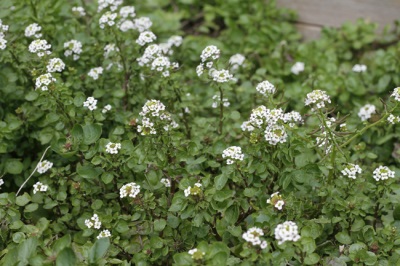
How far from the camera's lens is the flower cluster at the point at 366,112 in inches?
124

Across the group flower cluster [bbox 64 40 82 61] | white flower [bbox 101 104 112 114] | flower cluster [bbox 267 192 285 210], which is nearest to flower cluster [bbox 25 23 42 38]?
flower cluster [bbox 64 40 82 61]

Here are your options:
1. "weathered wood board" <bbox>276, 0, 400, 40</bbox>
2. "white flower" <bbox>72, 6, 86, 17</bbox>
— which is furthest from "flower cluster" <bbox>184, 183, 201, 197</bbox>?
"weathered wood board" <bbox>276, 0, 400, 40</bbox>

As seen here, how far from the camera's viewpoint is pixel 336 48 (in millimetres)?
4156

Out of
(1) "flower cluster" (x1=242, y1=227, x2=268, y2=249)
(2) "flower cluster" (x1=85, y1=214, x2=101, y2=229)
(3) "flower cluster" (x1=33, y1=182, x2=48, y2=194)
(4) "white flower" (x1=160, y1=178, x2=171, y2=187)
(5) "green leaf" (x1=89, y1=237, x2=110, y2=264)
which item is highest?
(1) "flower cluster" (x1=242, y1=227, x2=268, y2=249)

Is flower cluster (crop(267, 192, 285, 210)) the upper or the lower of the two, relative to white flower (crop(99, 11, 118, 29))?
lower

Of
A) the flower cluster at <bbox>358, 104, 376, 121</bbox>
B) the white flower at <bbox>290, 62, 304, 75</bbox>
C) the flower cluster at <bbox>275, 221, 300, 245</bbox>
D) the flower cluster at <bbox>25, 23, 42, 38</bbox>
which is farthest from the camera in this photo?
the white flower at <bbox>290, 62, 304, 75</bbox>

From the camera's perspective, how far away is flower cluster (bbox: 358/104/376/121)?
315cm

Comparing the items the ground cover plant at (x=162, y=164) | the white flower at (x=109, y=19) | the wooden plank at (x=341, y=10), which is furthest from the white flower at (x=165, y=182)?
the wooden plank at (x=341, y=10)

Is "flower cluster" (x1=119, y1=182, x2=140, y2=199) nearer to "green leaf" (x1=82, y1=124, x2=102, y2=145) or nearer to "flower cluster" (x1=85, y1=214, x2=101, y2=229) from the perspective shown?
"flower cluster" (x1=85, y1=214, x2=101, y2=229)

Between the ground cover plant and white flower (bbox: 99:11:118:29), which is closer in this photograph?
the ground cover plant

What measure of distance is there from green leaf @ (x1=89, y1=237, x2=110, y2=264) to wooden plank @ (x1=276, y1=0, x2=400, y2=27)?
9.60ft

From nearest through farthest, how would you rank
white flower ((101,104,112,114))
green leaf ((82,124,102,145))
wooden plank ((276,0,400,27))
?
green leaf ((82,124,102,145))
white flower ((101,104,112,114))
wooden plank ((276,0,400,27))

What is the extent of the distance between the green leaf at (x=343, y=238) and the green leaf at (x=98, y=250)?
101 cm

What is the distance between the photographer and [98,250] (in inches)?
83.2
